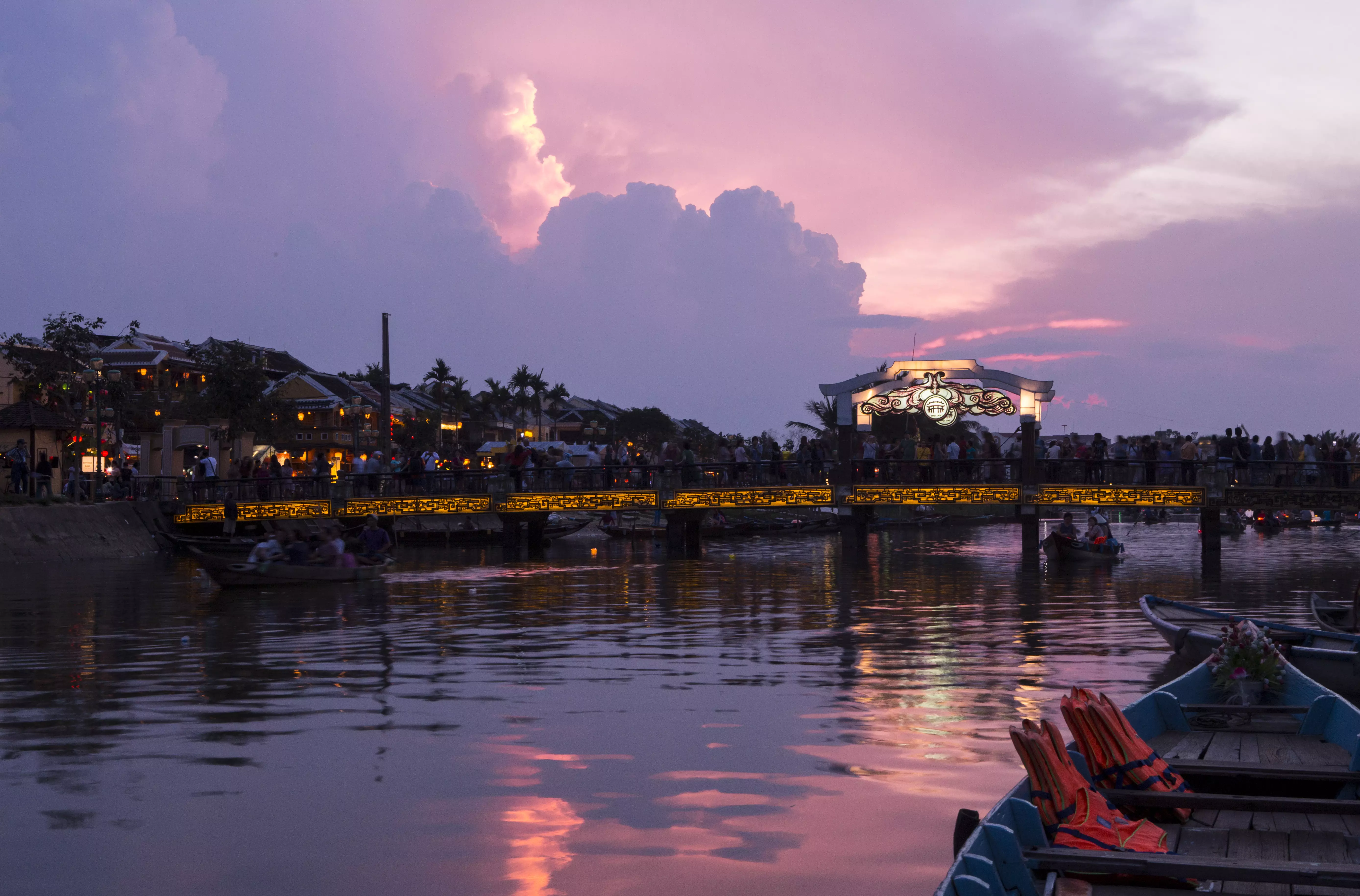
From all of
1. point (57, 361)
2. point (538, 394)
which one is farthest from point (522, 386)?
point (57, 361)

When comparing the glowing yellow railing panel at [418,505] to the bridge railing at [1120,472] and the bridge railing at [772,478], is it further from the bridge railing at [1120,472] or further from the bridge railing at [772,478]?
the bridge railing at [1120,472]

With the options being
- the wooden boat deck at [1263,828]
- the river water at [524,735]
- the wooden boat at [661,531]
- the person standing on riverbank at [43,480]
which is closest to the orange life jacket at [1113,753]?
the wooden boat deck at [1263,828]

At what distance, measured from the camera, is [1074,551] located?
37.9m

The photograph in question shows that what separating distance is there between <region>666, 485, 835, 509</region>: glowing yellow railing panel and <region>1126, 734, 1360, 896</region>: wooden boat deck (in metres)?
27.2

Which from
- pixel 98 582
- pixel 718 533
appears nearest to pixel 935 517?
pixel 718 533

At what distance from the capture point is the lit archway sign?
35.6 m

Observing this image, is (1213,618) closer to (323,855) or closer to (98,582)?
(323,855)

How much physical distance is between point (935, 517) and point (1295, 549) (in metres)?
31.9

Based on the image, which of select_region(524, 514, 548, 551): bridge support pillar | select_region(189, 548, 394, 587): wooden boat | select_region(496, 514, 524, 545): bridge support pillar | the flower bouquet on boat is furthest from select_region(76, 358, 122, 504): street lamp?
the flower bouquet on boat

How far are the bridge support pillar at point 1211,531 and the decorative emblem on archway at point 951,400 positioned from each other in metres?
5.91

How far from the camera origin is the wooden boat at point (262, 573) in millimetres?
26641

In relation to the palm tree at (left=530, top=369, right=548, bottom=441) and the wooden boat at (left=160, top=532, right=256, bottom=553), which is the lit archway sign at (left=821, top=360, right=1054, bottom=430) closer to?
the wooden boat at (left=160, top=532, right=256, bottom=553)

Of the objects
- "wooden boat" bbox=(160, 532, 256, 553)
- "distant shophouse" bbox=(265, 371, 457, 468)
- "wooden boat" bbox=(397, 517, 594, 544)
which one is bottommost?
"wooden boat" bbox=(397, 517, 594, 544)

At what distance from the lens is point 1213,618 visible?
52.5 feet
